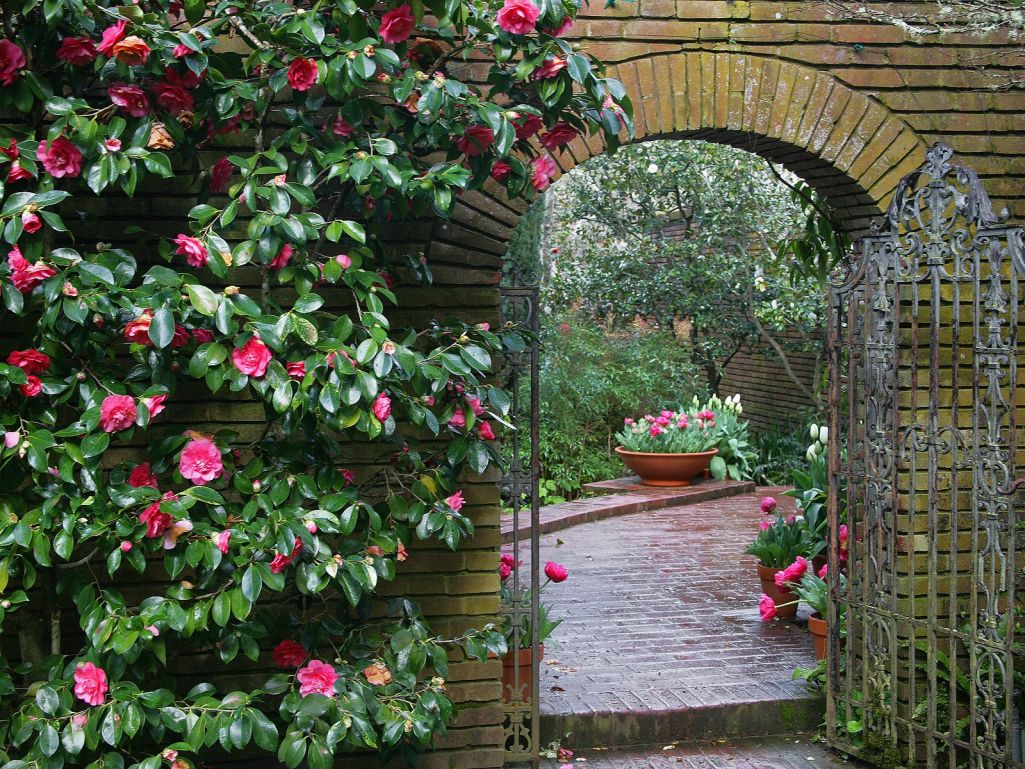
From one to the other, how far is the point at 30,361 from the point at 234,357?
68 centimetres

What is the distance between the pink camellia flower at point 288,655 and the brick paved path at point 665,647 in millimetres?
1585

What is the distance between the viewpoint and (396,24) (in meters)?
3.37

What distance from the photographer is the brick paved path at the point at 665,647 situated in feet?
16.2

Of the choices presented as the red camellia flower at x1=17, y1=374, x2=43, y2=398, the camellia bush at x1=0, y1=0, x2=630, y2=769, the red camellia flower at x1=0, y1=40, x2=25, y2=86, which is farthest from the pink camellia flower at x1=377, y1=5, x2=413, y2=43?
the red camellia flower at x1=17, y1=374, x2=43, y2=398

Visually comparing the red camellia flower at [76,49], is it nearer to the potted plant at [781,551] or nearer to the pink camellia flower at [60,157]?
the pink camellia flower at [60,157]

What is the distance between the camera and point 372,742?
3.23 meters

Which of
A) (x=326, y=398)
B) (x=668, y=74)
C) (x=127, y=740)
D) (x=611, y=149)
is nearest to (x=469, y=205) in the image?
(x=611, y=149)

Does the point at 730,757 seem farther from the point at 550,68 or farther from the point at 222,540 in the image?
the point at 550,68

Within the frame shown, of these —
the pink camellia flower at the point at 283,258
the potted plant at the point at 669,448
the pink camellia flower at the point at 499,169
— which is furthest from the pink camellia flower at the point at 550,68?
the potted plant at the point at 669,448

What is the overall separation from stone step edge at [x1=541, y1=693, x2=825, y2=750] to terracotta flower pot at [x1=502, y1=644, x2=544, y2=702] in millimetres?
173

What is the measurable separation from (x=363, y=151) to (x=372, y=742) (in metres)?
1.87

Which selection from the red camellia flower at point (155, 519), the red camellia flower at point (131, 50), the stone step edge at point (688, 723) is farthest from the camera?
the stone step edge at point (688, 723)

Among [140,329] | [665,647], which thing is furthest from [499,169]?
[665,647]

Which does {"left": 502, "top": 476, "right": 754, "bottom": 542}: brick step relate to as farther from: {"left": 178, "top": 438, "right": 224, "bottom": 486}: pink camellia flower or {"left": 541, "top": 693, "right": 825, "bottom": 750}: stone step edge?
{"left": 178, "top": 438, "right": 224, "bottom": 486}: pink camellia flower
